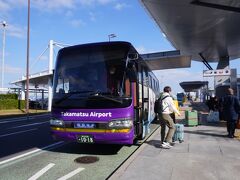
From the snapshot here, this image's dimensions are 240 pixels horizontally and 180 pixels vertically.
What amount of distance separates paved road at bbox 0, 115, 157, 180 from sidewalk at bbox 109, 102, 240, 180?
542 mm

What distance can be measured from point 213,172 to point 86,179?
2.69m

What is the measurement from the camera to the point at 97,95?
26.6ft

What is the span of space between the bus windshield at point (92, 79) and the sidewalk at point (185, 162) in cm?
162

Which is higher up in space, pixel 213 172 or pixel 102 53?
pixel 102 53

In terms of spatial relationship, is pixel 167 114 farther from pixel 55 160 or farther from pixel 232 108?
pixel 55 160

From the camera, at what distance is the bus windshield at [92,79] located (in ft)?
26.5

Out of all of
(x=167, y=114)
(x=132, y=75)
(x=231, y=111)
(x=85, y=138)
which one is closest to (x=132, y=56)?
(x=132, y=75)

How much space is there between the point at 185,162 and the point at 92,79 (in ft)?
10.3

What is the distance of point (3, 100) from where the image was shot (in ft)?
132

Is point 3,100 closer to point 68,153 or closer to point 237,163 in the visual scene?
point 68,153

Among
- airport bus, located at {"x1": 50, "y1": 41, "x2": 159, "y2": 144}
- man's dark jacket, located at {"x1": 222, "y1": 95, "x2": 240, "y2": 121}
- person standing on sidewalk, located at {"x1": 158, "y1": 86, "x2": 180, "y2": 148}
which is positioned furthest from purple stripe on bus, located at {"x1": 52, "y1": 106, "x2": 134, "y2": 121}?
man's dark jacket, located at {"x1": 222, "y1": 95, "x2": 240, "y2": 121}

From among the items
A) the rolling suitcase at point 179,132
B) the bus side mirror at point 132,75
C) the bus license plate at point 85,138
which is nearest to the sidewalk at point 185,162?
the rolling suitcase at point 179,132

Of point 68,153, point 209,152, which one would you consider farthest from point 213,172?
point 68,153

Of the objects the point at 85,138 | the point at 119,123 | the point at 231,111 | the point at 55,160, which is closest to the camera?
the point at 119,123
